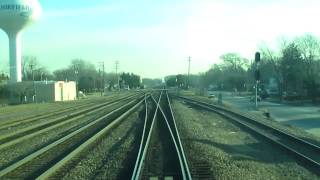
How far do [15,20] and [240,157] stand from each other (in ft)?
270

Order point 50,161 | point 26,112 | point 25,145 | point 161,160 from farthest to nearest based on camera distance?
point 26,112 < point 25,145 < point 50,161 < point 161,160

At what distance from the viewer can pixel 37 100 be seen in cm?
9112

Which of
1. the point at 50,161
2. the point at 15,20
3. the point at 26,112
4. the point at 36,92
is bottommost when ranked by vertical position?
the point at 26,112

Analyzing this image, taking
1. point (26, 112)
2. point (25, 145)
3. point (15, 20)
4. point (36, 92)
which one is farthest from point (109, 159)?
point (15, 20)

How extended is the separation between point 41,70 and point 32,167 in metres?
163

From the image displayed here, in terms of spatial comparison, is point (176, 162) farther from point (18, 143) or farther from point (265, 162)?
point (18, 143)

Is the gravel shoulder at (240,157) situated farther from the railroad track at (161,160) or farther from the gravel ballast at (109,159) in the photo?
the gravel ballast at (109,159)

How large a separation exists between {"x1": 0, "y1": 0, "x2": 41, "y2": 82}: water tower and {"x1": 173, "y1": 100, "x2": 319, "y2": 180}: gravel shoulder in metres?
73.0

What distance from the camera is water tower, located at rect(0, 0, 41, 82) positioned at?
9338 centimetres

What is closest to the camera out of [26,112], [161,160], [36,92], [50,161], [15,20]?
[161,160]

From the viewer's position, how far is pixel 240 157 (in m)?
17.2

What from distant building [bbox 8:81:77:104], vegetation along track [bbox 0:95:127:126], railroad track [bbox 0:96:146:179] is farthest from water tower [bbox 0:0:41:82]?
railroad track [bbox 0:96:146:179]

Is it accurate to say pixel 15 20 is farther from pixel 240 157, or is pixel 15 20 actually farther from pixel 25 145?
pixel 240 157

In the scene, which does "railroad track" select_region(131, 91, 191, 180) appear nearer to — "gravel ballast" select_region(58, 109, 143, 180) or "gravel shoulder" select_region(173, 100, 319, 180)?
"gravel ballast" select_region(58, 109, 143, 180)
